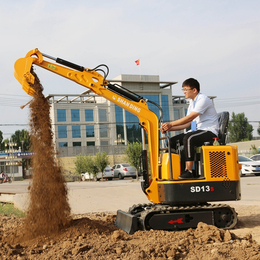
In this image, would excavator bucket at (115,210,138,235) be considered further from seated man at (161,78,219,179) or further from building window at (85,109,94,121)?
building window at (85,109,94,121)

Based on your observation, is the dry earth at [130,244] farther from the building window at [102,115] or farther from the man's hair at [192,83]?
the building window at [102,115]

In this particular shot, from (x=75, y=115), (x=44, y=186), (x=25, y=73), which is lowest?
(x=44, y=186)

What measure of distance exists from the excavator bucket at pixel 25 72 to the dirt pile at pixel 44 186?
0.24 metres

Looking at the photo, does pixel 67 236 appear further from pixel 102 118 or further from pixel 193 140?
pixel 102 118

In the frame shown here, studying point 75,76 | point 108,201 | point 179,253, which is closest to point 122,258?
point 179,253

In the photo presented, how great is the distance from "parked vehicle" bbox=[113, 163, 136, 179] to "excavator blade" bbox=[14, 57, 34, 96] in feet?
88.9

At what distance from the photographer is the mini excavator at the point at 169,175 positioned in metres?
6.41

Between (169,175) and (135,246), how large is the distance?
1.76 m

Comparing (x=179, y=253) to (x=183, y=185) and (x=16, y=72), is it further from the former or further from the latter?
(x=16, y=72)

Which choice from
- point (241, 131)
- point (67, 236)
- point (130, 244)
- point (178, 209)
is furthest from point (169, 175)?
point (241, 131)

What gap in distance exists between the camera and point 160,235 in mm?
5809

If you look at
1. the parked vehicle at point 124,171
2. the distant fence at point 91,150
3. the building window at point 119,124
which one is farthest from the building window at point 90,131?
the parked vehicle at point 124,171

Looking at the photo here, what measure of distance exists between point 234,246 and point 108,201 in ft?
26.4

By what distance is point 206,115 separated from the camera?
6699 mm
